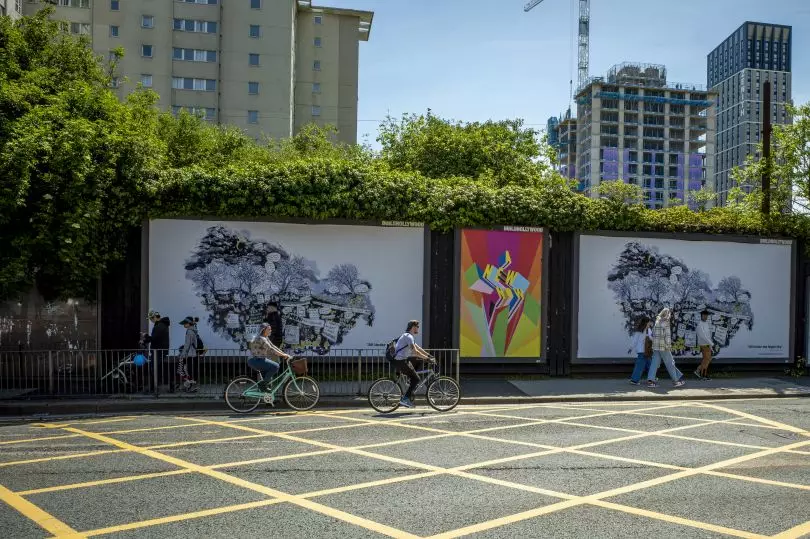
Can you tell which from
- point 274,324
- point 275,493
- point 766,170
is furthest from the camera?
point 766,170

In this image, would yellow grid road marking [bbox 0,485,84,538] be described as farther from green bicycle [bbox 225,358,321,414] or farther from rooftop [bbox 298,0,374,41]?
rooftop [bbox 298,0,374,41]

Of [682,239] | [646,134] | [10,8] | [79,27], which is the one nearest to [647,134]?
[646,134]

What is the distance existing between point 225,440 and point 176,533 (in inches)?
158

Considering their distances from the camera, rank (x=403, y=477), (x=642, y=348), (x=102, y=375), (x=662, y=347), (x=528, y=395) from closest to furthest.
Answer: (x=403, y=477) → (x=102, y=375) → (x=528, y=395) → (x=662, y=347) → (x=642, y=348)

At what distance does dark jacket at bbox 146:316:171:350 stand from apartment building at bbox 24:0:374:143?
5175cm

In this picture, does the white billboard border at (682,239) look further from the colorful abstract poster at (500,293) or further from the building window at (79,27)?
the building window at (79,27)

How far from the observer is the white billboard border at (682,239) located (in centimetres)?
1780

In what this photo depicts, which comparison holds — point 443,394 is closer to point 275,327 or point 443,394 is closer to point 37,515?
point 275,327

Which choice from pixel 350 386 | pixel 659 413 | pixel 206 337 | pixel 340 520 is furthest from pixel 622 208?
pixel 340 520

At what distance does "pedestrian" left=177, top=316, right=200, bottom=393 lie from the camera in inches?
567

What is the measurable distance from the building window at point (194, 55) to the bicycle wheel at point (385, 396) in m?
59.8

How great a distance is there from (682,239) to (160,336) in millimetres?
13149

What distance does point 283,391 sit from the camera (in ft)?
42.8

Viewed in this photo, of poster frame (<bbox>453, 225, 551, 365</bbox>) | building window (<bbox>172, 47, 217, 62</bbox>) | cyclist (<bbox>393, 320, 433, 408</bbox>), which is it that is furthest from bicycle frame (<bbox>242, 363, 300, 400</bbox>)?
building window (<bbox>172, 47, 217, 62</bbox>)
